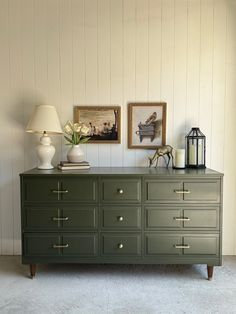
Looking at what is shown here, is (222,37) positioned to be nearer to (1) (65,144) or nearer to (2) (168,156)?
(2) (168,156)

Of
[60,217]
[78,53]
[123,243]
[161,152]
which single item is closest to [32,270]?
[60,217]

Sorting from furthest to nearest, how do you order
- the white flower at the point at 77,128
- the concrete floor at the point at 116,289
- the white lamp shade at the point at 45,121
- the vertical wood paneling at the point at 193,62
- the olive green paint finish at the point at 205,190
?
1. the vertical wood paneling at the point at 193,62
2. the white flower at the point at 77,128
3. the white lamp shade at the point at 45,121
4. the olive green paint finish at the point at 205,190
5. the concrete floor at the point at 116,289

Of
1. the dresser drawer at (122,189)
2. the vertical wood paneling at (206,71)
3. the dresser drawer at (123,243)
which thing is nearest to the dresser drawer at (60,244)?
the dresser drawer at (123,243)

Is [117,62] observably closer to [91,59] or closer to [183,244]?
[91,59]

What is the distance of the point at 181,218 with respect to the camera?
8.07 feet

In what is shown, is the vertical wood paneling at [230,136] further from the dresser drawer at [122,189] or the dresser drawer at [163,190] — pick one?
the dresser drawer at [122,189]

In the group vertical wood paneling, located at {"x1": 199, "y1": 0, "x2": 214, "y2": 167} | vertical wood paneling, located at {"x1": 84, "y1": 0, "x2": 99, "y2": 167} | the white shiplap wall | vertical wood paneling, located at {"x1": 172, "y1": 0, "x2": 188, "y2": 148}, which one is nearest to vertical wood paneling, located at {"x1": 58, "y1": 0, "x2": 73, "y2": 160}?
the white shiplap wall

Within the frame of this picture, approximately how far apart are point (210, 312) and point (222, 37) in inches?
95.1

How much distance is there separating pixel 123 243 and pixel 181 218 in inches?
20.5

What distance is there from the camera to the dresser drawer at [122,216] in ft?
8.11

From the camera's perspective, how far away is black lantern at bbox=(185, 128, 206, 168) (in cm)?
279

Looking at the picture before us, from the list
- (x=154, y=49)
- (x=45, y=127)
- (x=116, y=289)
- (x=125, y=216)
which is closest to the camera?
(x=116, y=289)

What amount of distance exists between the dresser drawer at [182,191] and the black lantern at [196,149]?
37 cm

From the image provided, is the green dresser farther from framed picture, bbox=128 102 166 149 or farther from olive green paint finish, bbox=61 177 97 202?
framed picture, bbox=128 102 166 149
